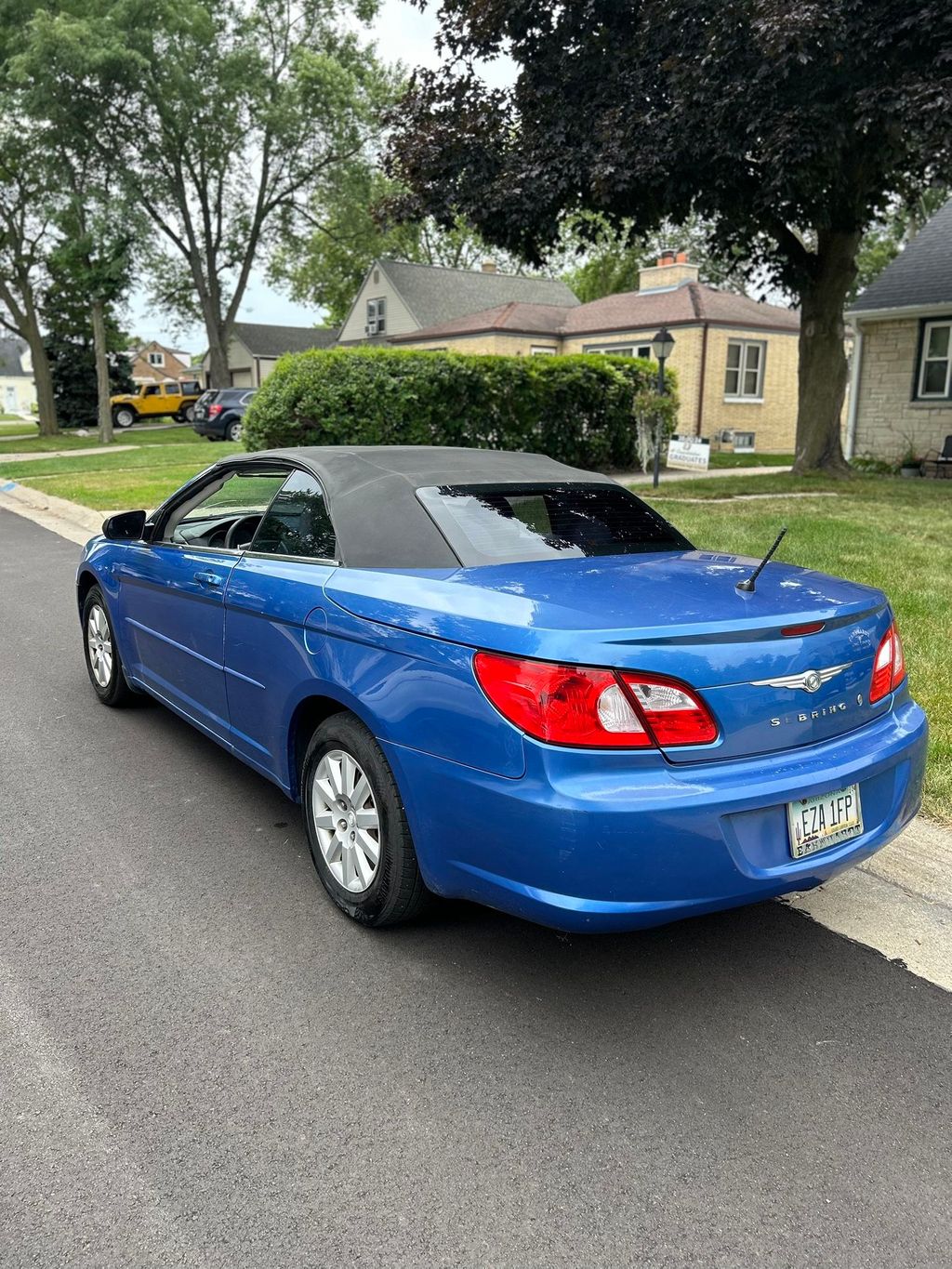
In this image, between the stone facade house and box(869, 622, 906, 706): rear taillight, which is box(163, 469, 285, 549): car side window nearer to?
box(869, 622, 906, 706): rear taillight

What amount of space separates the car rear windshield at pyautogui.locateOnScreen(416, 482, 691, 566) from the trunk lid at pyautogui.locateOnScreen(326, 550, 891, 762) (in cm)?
17

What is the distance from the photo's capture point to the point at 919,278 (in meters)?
20.0

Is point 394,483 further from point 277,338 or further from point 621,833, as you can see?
point 277,338

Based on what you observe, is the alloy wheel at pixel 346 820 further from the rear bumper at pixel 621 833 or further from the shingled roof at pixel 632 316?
the shingled roof at pixel 632 316

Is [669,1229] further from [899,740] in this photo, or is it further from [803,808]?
[899,740]

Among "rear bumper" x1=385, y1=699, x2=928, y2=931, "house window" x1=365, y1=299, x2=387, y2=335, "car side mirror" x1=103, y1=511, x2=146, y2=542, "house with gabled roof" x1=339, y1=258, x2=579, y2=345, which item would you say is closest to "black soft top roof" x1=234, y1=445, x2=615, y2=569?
→ "rear bumper" x1=385, y1=699, x2=928, y2=931

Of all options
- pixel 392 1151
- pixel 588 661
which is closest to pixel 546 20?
pixel 588 661

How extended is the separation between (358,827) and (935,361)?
19588mm

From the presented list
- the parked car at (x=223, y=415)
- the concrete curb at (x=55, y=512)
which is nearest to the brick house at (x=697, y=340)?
the parked car at (x=223, y=415)

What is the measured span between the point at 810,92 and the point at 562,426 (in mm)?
6913

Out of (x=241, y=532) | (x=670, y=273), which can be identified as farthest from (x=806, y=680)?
(x=670, y=273)

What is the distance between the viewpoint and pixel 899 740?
10.0 ft

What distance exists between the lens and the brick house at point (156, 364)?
93.2 metres

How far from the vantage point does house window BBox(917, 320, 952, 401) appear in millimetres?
19125
